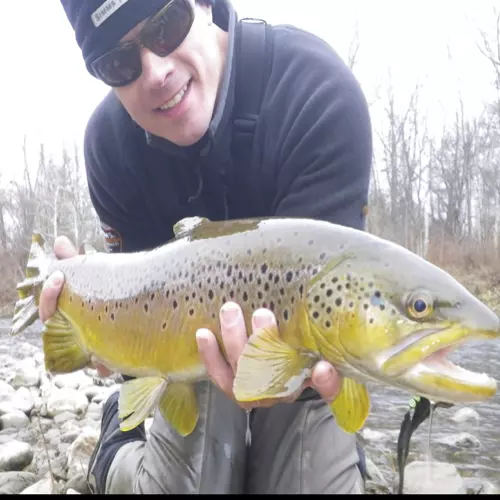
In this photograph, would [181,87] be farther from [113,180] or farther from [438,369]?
[438,369]

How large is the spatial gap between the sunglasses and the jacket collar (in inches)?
8.7

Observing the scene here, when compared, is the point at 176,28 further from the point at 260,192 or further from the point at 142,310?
the point at 142,310

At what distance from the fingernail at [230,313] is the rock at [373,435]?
3256mm

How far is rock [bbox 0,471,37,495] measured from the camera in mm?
3609

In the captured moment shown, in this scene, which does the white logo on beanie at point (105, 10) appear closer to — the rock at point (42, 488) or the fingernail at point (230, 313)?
the fingernail at point (230, 313)

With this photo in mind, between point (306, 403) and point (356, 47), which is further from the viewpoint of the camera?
point (356, 47)

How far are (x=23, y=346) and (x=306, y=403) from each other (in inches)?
336

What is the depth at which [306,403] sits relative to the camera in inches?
94.0

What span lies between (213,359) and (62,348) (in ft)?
2.67

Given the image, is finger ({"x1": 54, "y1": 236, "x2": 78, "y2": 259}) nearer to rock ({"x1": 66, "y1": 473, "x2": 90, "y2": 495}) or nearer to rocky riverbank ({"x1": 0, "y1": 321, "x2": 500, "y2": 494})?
rocky riverbank ({"x1": 0, "y1": 321, "x2": 500, "y2": 494})

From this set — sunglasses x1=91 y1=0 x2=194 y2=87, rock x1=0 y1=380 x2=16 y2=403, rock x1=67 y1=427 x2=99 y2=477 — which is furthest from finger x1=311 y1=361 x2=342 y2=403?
rock x1=0 y1=380 x2=16 y2=403

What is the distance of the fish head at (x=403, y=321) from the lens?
1.42 m

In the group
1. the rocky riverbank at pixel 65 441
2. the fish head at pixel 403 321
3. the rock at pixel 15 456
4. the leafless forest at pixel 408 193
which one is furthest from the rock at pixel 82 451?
the leafless forest at pixel 408 193

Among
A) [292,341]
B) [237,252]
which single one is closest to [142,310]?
[237,252]
